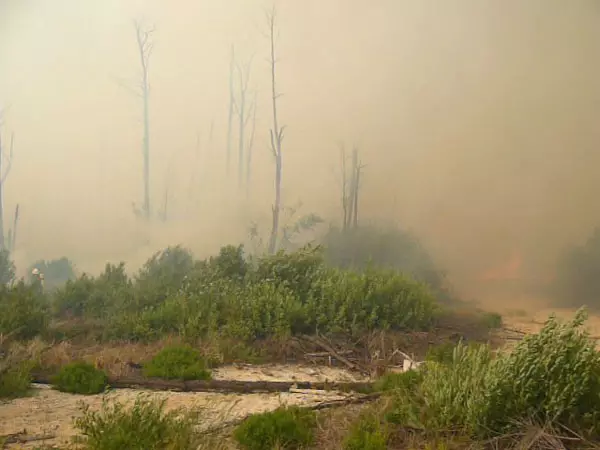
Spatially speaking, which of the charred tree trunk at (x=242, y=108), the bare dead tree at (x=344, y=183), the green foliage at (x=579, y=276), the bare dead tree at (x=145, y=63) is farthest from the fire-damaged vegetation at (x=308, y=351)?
the bare dead tree at (x=145, y=63)

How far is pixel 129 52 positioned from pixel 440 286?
34.1ft

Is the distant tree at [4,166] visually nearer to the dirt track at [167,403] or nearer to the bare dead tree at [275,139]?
the bare dead tree at [275,139]

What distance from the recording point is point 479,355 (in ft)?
15.2

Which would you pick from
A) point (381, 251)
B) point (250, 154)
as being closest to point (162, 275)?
point (250, 154)

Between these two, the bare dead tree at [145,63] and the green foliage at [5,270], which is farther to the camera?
the bare dead tree at [145,63]

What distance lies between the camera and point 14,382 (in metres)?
5.77

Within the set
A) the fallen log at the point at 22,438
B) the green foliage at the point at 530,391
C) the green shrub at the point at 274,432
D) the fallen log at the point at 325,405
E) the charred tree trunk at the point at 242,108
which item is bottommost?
the fallen log at the point at 22,438

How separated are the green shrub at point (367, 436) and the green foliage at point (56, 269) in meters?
11.9

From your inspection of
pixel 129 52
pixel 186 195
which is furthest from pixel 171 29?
pixel 186 195

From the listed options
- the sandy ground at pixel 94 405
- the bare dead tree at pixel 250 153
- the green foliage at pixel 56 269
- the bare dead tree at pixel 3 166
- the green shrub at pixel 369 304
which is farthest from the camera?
the bare dead tree at pixel 3 166

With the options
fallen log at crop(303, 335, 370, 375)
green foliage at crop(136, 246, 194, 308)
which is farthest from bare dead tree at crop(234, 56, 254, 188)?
fallen log at crop(303, 335, 370, 375)

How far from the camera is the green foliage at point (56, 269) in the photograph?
14539 millimetres

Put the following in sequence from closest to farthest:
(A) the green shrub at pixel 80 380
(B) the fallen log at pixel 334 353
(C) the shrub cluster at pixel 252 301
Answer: (A) the green shrub at pixel 80 380
(B) the fallen log at pixel 334 353
(C) the shrub cluster at pixel 252 301

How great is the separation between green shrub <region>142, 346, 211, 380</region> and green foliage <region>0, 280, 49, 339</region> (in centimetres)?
232
